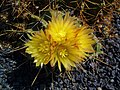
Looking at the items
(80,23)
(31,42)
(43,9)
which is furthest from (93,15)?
(31,42)

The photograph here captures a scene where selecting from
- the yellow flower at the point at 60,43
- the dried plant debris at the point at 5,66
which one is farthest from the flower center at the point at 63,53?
the dried plant debris at the point at 5,66

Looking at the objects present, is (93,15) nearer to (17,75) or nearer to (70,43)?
(70,43)

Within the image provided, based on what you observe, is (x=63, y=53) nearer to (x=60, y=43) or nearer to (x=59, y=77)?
(x=60, y=43)

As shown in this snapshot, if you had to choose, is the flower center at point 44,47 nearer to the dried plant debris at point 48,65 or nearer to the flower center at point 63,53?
the flower center at point 63,53

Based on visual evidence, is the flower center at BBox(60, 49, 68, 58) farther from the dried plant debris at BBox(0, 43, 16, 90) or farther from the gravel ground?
the dried plant debris at BBox(0, 43, 16, 90)

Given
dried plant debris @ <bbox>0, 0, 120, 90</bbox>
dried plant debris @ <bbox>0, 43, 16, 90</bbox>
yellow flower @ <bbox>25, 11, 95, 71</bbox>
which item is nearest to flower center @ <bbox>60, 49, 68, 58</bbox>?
yellow flower @ <bbox>25, 11, 95, 71</bbox>
